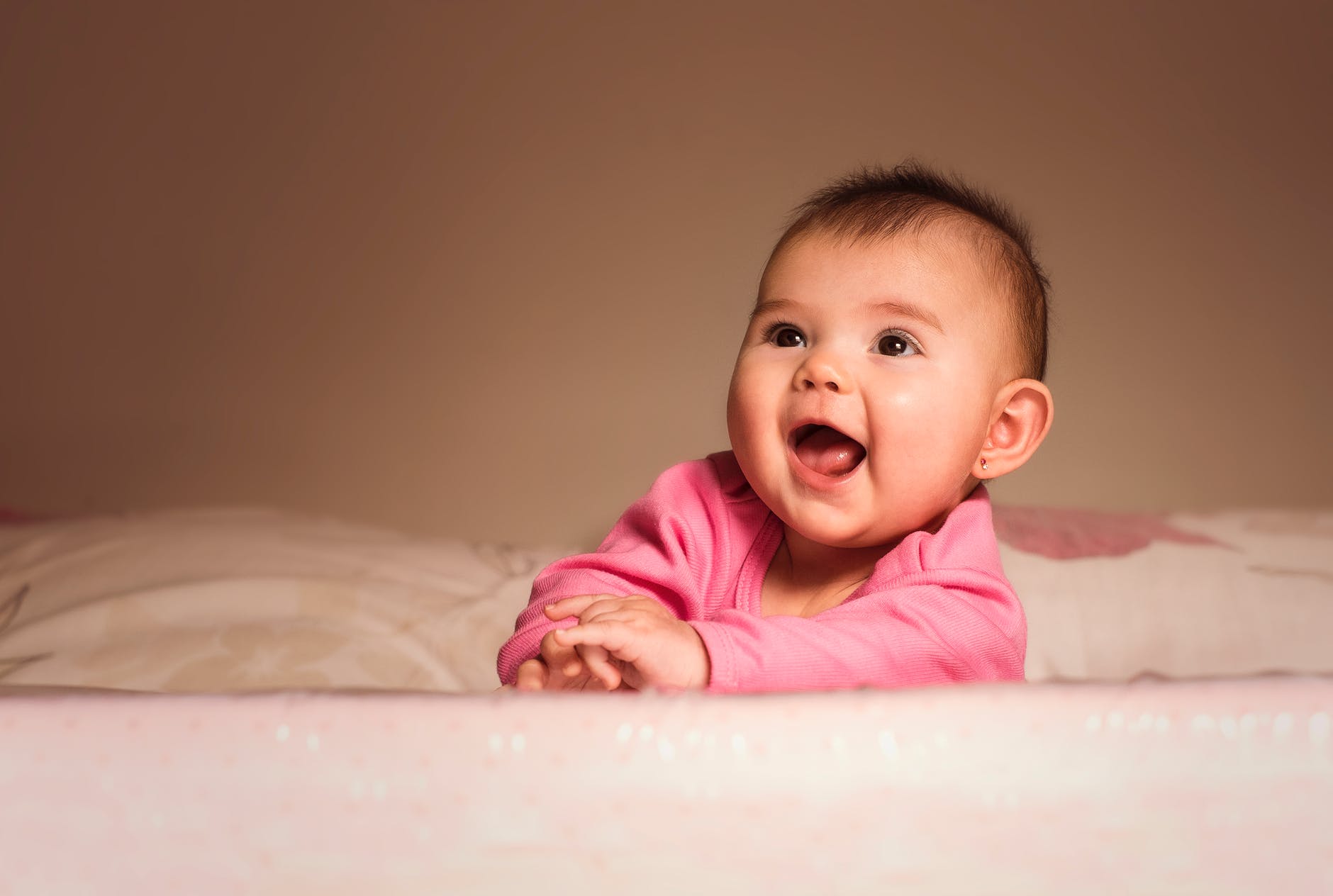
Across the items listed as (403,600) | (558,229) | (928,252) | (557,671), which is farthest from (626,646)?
(558,229)

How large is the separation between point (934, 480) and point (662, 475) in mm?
259

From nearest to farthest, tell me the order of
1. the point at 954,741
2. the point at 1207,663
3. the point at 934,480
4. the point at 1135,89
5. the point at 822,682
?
the point at 954,741
the point at 822,682
the point at 934,480
the point at 1207,663
the point at 1135,89

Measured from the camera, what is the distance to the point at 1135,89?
221 cm

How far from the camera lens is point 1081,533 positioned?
1474mm

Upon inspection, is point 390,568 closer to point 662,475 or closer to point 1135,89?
point 662,475

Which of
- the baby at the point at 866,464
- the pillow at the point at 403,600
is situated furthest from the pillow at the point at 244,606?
the baby at the point at 866,464

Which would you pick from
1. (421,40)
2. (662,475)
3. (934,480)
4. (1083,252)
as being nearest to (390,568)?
(662,475)

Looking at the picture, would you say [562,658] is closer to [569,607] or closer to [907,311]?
[569,607]

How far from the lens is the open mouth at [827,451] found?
83 cm

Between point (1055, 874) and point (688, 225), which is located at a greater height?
point (688, 225)

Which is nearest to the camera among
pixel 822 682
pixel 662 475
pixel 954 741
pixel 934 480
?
A: pixel 954 741

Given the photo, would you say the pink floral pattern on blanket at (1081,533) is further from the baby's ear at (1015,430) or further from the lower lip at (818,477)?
the lower lip at (818,477)

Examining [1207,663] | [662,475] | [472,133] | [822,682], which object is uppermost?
[472,133]

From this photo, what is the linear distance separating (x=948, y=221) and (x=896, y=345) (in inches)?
4.4
